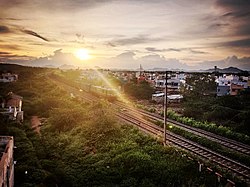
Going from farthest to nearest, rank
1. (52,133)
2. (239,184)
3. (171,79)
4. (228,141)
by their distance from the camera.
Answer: (171,79) < (52,133) < (228,141) < (239,184)

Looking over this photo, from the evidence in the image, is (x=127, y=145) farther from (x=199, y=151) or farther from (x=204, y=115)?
(x=204, y=115)

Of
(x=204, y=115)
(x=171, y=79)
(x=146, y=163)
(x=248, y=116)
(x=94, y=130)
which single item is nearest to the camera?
(x=146, y=163)

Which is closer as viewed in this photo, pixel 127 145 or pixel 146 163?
pixel 146 163

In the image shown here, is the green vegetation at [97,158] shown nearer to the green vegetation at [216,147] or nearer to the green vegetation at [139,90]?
the green vegetation at [216,147]

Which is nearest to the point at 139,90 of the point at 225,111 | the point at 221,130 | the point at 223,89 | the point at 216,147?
the point at 223,89

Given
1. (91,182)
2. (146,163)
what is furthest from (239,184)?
(91,182)

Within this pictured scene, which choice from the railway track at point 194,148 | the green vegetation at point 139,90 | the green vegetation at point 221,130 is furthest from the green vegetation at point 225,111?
the green vegetation at point 139,90

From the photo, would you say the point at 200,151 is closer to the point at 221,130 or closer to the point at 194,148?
the point at 194,148

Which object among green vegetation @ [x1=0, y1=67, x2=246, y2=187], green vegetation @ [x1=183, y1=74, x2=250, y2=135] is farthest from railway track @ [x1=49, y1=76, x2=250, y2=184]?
green vegetation @ [x1=183, y1=74, x2=250, y2=135]
